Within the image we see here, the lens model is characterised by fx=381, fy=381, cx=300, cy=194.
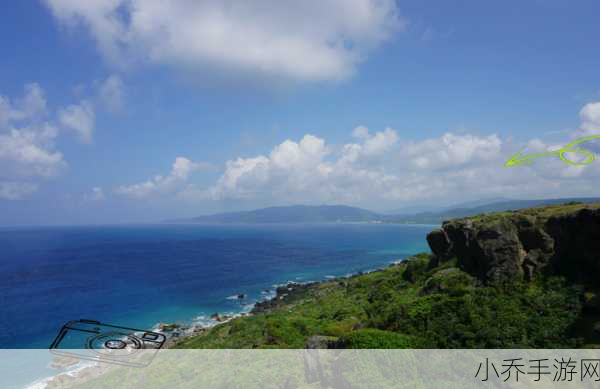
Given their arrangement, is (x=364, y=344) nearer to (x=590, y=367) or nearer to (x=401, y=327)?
(x=401, y=327)

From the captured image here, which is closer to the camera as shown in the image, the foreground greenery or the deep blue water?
the foreground greenery

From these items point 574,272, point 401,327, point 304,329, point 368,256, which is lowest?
point 368,256

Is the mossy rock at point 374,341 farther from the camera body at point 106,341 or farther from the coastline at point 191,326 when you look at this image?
the coastline at point 191,326

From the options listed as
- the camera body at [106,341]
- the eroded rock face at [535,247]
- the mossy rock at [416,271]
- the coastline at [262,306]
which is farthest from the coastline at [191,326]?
the eroded rock face at [535,247]

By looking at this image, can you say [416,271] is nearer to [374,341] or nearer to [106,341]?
[374,341]

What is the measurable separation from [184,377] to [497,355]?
1183 cm

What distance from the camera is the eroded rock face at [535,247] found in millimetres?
16531

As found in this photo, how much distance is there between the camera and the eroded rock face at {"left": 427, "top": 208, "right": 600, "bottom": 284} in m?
16.5

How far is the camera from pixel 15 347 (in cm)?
3753

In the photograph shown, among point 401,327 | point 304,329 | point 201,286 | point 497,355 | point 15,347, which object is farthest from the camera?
point 201,286

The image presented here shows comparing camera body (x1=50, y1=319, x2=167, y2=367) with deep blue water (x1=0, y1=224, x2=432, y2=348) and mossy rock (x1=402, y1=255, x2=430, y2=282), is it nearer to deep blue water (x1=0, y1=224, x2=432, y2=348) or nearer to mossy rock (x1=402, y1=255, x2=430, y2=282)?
mossy rock (x1=402, y1=255, x2=430, y2=282)

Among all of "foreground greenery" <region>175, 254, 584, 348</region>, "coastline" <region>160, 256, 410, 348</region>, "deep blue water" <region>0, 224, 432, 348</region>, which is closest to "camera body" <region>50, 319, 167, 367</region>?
"foreground greenery" <region>175, 254, 584, 348</region>

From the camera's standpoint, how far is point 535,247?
62.4ft

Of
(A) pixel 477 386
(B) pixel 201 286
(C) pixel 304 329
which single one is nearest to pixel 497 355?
(A) pixel 477 386
